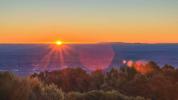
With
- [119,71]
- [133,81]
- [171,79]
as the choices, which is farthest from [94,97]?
[119,71]

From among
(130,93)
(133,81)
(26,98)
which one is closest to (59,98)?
(26,98)

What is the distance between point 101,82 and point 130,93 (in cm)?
333

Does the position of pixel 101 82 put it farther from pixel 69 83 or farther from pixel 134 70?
pixel 134 70

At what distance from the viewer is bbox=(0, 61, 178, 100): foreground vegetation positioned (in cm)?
1290

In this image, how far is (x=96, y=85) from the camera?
2481 cm

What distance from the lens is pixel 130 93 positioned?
2230 cm

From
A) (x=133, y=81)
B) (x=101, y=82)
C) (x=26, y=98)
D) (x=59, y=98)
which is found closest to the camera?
(x=26, y=98)

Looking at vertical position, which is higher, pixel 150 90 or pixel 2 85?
pixel 2 85

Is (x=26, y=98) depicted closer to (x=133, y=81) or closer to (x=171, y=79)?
(x=133, y=81)

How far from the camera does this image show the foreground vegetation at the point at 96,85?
12.9 meters

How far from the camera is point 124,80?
24938mm

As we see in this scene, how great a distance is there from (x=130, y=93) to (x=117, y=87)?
4.23 ft

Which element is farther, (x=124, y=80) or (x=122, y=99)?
(x=124, y=80)

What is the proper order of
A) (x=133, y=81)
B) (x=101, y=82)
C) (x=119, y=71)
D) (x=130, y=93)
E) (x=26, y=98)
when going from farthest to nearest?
1. (x=119, y=71)
2. (x=101, y=82)
3. (x=133, y=81)
4. (x=130, y=93)
5. (x=26, y=98)
